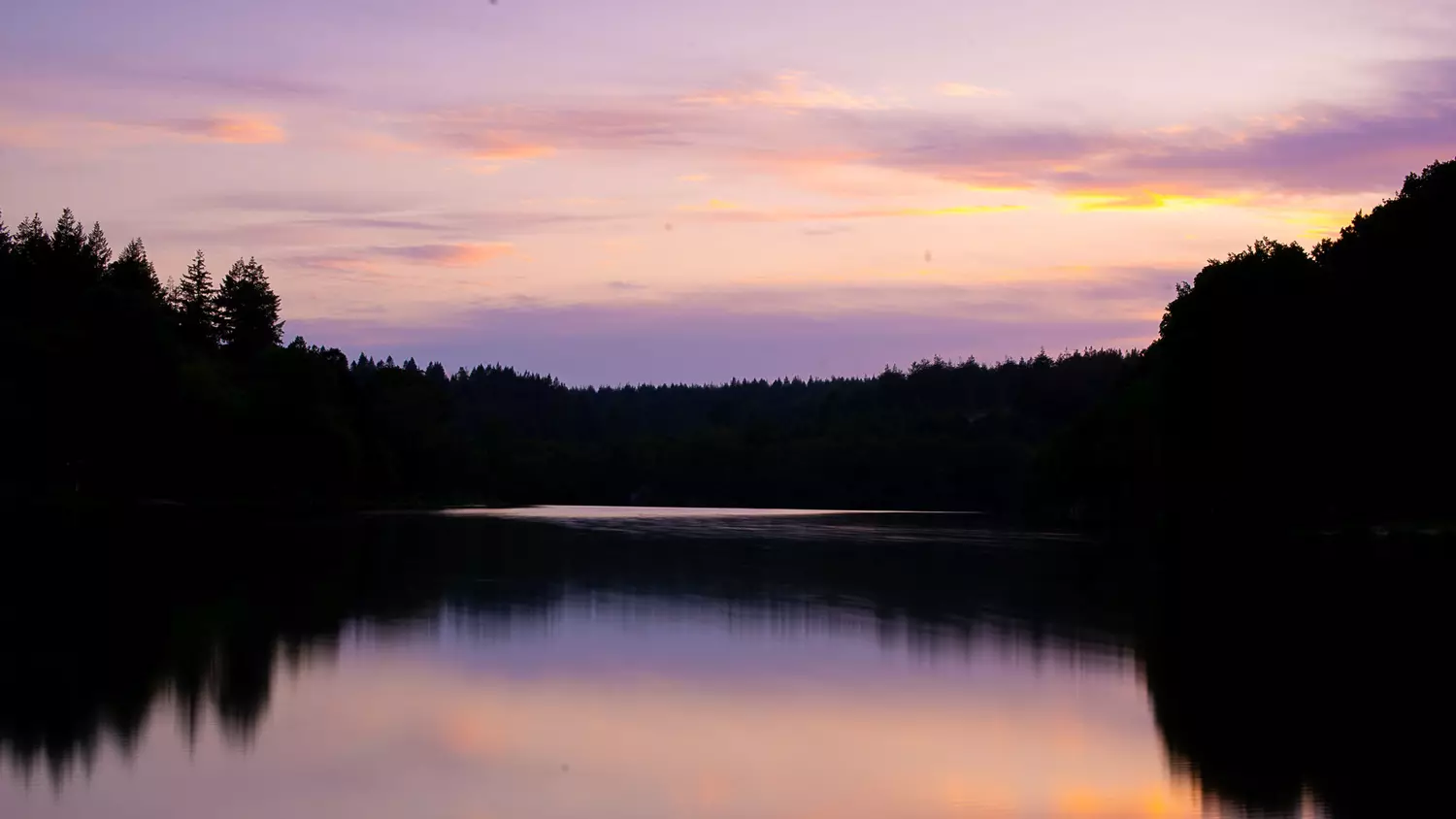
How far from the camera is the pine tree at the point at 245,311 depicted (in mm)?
129125

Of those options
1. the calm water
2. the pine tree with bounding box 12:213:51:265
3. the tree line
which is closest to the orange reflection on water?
the calm water

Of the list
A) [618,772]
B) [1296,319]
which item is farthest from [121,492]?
[618,772]

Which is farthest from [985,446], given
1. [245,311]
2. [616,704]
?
[616,704]

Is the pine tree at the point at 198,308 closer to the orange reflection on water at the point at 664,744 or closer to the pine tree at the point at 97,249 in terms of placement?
the pine tree at the point at 97,249

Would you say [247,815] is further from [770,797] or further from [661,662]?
[661,662]

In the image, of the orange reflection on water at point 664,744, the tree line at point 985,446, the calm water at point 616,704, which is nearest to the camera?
the orange reflection on water at point 664,744

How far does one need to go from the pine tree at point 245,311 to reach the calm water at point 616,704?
324ft

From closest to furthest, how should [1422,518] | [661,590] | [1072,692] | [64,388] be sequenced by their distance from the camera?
[1072,692]
[661,590]
[1422,518]
[64,388]

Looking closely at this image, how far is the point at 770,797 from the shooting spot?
513 inches

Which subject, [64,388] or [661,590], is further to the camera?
[64,388]

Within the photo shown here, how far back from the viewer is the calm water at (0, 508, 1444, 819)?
12906 millimetres

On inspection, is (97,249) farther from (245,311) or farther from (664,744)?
(664,744)

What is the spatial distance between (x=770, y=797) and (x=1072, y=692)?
7310mm

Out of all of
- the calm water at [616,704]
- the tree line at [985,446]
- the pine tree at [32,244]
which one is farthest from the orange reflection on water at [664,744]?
the pine tree at [32,244]
